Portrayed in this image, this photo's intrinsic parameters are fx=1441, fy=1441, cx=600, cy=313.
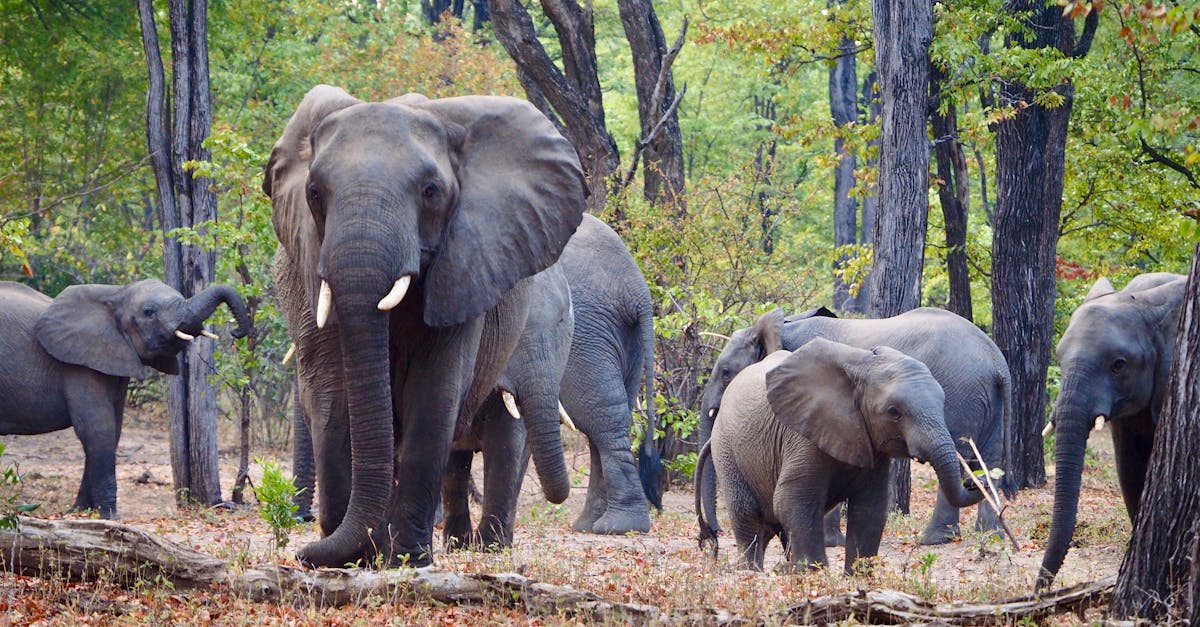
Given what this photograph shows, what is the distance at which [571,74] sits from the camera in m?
18.2

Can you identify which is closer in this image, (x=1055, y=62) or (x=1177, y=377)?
(x=1177, y=377)

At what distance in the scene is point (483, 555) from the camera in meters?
8.04

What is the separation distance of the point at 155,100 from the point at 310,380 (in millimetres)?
7833

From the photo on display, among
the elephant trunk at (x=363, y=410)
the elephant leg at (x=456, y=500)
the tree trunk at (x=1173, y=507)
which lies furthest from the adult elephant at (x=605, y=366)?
the tree trunk at (x=1173, y=507)

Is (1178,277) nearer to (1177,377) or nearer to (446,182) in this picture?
(1177,377)

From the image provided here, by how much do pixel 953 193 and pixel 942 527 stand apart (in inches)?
297

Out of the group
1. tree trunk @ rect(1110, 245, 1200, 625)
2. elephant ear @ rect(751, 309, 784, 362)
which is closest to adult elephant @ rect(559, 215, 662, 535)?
elephant ear @ rect(751, 309, 784, 362)

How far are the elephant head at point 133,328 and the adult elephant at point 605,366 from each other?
10.2 feet

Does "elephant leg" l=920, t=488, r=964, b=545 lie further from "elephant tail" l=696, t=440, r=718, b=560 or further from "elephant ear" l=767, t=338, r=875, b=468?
"elephant ear" l=767, t=338, r=875, b=468

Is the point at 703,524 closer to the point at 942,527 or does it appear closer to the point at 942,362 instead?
the point at 942,527

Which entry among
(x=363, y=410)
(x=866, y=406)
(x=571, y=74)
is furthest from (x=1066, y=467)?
(x=571, y=74)

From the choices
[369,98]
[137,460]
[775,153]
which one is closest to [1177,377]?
[137,460]

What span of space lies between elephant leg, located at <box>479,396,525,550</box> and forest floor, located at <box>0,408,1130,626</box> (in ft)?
1.08

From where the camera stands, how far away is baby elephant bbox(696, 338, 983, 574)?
8.70 metres
